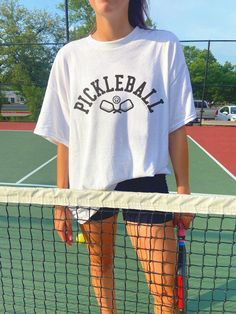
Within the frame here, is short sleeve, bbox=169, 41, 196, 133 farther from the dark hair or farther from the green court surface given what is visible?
the green court surface

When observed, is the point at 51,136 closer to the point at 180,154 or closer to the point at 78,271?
the point at 180,154

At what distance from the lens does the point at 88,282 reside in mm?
2684

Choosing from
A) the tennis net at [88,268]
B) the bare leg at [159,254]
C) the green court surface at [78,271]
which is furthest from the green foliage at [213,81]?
the bare leg at [159,254]

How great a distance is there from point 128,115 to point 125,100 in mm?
60

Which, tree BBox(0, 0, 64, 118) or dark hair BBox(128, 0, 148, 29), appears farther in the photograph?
tree BBox(0, 0, 64, 118)

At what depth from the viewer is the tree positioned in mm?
19844

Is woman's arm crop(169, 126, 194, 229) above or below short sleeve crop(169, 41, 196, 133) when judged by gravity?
below

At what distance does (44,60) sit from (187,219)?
2096 centimetres

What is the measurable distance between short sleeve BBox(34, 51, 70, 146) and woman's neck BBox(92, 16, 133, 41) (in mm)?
205

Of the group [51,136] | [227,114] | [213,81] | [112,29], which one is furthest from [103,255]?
[213,81]

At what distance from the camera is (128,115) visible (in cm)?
146

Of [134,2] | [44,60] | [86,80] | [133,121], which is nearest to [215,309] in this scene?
[133,121]

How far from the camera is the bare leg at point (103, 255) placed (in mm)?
1653

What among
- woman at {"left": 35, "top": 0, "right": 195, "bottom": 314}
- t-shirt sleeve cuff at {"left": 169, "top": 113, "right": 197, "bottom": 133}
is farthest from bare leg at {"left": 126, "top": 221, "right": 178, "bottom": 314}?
t-shirt sleeve cuff at {"left": 169, "top": 113, "right": 197, "bottom": 133}
